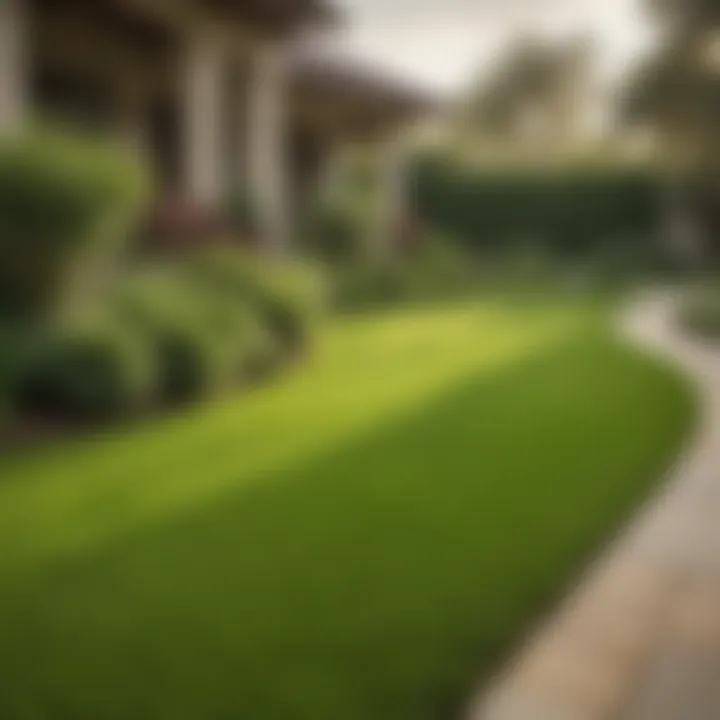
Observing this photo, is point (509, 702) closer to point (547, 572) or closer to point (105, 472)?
point (547, 572)

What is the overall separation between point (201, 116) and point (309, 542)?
776cm

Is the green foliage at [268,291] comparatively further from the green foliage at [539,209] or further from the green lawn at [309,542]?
the green foliage at [539,209]

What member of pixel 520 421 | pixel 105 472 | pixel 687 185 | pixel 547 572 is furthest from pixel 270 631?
pixel 687 185

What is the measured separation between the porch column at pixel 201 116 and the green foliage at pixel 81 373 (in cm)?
490

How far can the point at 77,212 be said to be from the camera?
18.5 ft

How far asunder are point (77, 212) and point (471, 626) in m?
3.98

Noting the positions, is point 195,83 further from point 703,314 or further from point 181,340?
point 703,314

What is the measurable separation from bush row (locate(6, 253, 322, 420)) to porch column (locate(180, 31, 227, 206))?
9.43 feet

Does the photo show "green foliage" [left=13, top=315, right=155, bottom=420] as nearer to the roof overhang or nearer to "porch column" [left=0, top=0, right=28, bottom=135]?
"porch column" [left=0, top=0, right=28, bottom=135]

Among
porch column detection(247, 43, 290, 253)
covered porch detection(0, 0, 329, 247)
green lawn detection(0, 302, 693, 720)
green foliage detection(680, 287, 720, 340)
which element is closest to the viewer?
green lawn detection(0, 302, 693, 720)

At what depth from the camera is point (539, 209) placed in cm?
1745

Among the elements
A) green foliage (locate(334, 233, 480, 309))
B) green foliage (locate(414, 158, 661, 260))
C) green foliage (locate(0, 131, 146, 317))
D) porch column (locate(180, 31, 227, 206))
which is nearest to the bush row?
green foliage (locate(0, 131, 146, 317))

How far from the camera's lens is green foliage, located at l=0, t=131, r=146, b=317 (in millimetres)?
5504

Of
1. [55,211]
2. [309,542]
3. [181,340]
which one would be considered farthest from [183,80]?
[309,542]
